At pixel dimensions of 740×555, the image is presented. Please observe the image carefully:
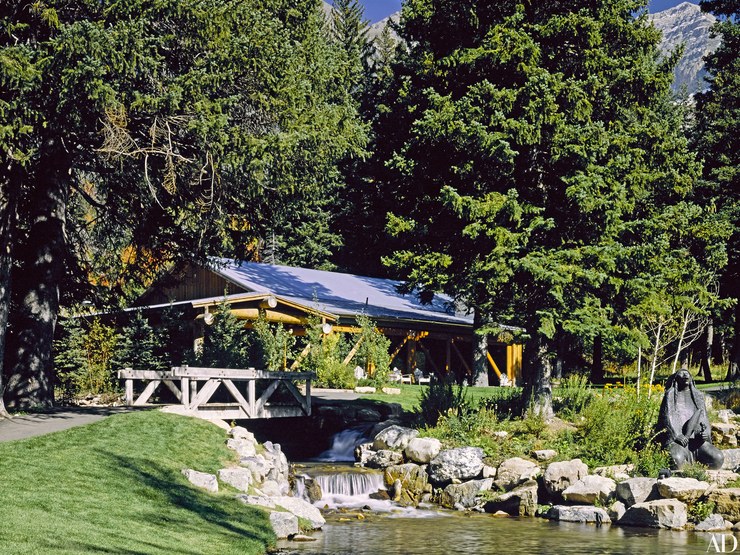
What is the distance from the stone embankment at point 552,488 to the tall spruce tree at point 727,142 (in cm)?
1856

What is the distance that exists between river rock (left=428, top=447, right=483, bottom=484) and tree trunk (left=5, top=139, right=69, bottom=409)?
29.6 ft

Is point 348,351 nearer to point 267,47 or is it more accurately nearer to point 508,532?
point 267,47

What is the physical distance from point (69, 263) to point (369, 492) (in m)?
10.1

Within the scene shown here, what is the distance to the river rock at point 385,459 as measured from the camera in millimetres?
18859

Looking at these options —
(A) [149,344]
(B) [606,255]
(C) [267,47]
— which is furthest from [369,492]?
(A) [149,344]

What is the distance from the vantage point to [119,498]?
11797 millimetres

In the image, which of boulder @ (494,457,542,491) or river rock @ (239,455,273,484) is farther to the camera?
boulder @ (494,457,542,491)

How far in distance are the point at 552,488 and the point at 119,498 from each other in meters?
8.49

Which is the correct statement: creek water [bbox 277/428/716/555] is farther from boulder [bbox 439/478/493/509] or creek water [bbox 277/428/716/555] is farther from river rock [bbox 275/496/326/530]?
boulder [bbox 439/478/493/509]

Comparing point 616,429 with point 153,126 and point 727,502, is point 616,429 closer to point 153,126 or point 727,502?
point 727,502

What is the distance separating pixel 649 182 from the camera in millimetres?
20234

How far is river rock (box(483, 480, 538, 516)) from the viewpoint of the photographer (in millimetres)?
16188

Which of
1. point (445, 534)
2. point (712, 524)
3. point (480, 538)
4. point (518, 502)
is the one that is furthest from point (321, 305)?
point (712, 524)

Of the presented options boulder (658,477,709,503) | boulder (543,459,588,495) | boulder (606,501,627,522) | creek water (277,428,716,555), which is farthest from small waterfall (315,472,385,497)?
boulder (658,477,709,503)
